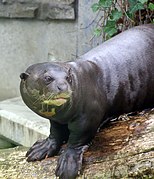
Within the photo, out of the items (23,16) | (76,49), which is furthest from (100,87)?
(23,16)

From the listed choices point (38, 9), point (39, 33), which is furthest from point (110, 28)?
point (39, 33)

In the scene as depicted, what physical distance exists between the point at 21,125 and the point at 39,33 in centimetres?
123

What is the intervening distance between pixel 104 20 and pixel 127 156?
2.18 m

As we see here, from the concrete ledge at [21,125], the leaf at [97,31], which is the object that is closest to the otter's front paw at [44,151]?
the concrete ledge at [21,125]

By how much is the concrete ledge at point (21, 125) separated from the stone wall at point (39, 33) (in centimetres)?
63

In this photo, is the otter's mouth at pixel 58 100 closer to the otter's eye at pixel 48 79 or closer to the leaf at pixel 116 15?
the otter's eye at pixel 48 79

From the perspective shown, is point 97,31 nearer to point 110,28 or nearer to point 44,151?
point 110,28

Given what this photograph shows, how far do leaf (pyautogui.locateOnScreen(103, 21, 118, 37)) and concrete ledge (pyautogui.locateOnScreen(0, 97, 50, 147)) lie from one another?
2.60 feet

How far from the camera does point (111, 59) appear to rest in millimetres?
2877

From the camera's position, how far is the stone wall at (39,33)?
16.8 ft

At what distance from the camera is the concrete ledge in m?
4.37

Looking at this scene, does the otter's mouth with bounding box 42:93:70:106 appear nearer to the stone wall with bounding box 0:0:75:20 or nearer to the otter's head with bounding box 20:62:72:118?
the otter's head with bounding box 20:62:72:118

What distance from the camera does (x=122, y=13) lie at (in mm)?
4383

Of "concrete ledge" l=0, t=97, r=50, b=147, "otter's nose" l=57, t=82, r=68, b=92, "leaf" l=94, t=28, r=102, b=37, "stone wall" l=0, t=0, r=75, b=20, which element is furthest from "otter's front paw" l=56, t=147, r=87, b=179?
"stone wall" l=0, t=0, r=75, b=20
